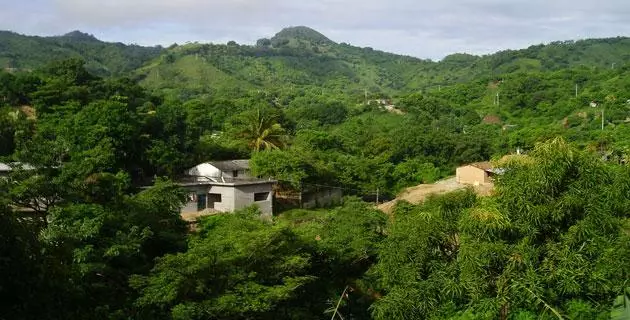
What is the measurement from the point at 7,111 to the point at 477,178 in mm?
26816

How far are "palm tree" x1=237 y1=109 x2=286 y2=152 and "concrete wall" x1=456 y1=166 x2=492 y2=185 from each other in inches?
504

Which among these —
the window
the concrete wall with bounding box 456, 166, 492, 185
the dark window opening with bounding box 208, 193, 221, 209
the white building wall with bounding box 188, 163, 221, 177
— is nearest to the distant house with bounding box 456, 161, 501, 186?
the concrete wall with bounding box 456, 166, 492, 185

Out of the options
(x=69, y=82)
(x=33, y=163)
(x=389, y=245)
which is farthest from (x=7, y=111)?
(x=389, y=245)

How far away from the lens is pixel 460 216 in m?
11.2

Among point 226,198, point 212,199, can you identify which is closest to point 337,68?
point 212,199

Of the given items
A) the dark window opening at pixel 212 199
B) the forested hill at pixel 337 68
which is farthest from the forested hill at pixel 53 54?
the dark window opening at pixel 212 199

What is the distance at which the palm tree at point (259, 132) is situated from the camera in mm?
30953

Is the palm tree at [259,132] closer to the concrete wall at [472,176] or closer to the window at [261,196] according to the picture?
the window at [261,196]

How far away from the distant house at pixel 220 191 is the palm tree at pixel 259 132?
4.28 metres

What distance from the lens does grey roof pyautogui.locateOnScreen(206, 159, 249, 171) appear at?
27.3 m

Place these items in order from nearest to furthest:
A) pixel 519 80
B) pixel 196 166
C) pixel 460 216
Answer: pixel 460 216, pixel 196 166, pixel 519 80

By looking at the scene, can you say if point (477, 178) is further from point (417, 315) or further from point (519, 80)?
point (519, 80)

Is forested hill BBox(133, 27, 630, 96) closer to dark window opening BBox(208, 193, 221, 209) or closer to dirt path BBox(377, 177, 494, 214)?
dirt path BBox(377, 177, 494, 214)

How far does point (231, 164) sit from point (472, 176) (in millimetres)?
16826
